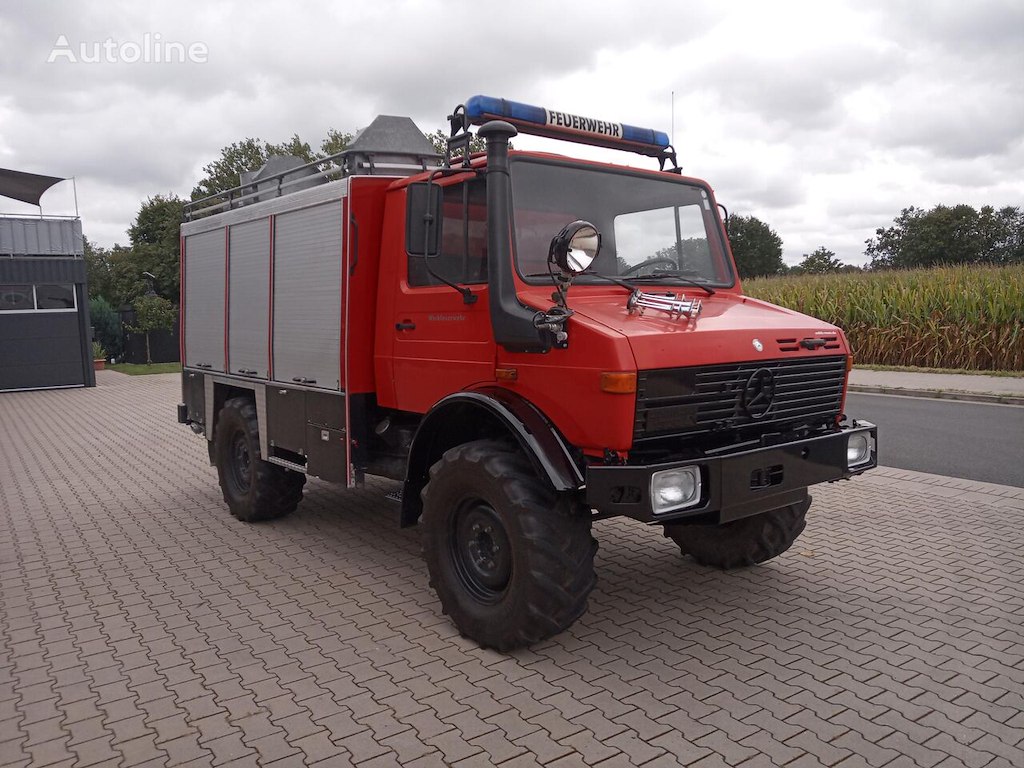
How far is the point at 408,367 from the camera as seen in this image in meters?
5.07

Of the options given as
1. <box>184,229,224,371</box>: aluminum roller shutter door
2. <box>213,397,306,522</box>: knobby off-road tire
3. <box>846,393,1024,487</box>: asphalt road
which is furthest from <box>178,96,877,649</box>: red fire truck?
<box>846,393,1024,487</box>: asphalt road

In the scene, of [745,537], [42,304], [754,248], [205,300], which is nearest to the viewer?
[745,537]

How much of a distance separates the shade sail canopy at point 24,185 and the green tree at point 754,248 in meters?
10.0

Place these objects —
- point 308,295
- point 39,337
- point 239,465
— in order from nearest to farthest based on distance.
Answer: point 308,295 → point 239,465 → point 39,337

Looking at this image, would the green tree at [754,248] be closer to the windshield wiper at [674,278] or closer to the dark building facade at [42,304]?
the windshield wiper at [674,278]

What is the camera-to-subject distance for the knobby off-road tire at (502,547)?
3828 mm

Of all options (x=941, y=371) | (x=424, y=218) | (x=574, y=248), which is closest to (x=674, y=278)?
(x=574, y=248)

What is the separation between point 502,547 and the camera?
414cm

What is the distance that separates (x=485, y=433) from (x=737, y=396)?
1439mm

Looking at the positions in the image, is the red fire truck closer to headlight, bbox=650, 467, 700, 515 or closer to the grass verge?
headlight, bbox=650, 467, 700, 515

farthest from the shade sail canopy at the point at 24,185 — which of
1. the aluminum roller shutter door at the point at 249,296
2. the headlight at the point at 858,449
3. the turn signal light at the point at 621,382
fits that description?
the headlight at the point at 858,449

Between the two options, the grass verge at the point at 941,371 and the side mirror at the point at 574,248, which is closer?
the side mirror at the point at 574,248

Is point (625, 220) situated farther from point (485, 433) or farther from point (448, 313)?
point (485, 433)

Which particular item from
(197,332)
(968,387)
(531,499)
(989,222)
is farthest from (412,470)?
(989,222)
